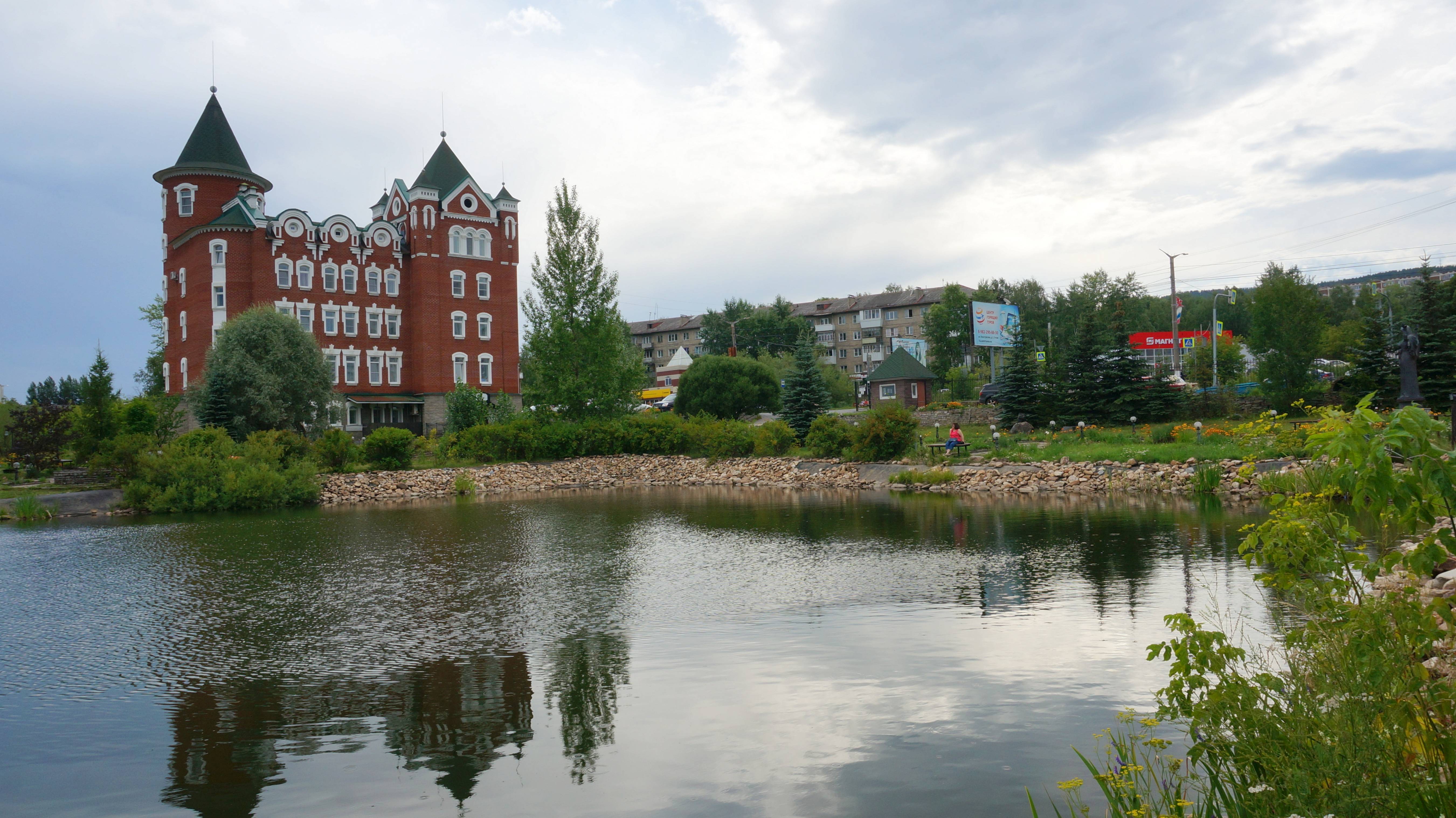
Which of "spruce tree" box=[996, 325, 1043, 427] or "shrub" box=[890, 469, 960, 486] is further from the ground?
"spruce tree" box=[996, 325, 1043, 427]

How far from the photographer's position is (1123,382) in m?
34.0

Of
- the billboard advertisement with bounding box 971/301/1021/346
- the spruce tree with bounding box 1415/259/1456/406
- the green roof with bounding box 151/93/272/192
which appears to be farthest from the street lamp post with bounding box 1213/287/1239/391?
the green roof with bounding box 151/93/272/192

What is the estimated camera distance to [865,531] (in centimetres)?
1748

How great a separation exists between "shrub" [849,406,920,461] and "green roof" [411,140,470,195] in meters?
35.6

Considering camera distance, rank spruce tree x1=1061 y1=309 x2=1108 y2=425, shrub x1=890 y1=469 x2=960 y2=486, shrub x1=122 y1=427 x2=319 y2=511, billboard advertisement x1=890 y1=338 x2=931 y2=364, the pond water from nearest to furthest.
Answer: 1. the pond water
2. shrub x1=122 y1=427 x2=319 y2=511
3. shrub x1=890 y1=469 x2=960 y2=486
4. spruce tree x1=1061 y1=309 x2=1108 y2=425
5. billboard advertisement x1=890 y1=338 x2=931 y2=364

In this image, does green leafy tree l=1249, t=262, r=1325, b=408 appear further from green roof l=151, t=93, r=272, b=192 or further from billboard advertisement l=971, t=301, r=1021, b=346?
green roof l=151, t=93, r=272, b=192

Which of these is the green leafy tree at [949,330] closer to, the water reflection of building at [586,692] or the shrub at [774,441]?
the shrub at [774,441]

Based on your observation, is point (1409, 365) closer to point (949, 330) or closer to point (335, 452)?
point (335, 452)

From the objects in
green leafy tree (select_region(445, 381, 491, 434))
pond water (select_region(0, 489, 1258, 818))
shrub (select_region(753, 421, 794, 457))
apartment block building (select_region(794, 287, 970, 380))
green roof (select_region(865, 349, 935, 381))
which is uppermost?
apartment block building (select_region(794, 287, 970, 380))

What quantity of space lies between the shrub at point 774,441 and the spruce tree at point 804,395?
115 inches

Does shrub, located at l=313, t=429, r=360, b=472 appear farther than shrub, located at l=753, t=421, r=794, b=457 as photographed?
No

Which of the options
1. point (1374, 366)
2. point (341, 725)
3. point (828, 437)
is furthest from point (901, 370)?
point (341, 725)

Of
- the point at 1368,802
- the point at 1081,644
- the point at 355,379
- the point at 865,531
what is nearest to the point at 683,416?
the point at 355,379

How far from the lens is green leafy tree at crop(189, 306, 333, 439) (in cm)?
3697
